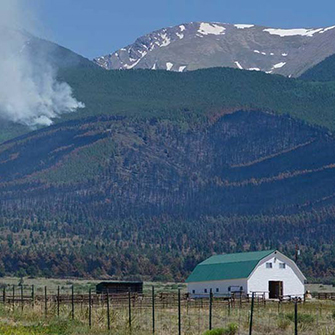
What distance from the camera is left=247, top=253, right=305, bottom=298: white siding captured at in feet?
280

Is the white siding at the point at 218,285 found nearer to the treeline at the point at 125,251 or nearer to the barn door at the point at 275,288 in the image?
the barn door at the point at 275,288

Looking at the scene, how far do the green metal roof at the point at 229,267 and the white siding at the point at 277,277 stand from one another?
23.0 inches

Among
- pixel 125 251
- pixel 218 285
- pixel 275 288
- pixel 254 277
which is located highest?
pixel 125 251

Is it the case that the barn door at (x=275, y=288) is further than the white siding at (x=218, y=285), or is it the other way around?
the barn door at (x=275, y=288)

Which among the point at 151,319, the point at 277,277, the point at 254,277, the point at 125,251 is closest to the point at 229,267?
the point at 254,277

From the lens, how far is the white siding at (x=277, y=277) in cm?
8525

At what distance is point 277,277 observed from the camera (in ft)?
286

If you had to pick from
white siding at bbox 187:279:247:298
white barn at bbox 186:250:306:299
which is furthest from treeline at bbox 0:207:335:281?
white barn at bbox 186:250:306:299

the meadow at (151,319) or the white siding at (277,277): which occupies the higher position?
the white siding at (277,277)

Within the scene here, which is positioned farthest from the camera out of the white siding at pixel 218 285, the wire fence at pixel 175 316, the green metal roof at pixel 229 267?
the green metal roof at pixel 229 267

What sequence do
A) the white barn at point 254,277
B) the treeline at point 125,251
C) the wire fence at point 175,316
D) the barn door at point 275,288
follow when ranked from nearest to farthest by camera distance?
the wire fence at point 175,316 < the white barn at point 254,277 < the barn door at point 275,288 < the treeline at point 125,251

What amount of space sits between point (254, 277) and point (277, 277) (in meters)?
2.97

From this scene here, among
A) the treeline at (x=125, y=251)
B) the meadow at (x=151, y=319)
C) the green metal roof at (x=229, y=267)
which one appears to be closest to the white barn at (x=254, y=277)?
the green metal roof at (x=229, y=267)

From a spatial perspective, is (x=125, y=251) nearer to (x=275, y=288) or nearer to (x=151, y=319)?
(x=275, y=288)
